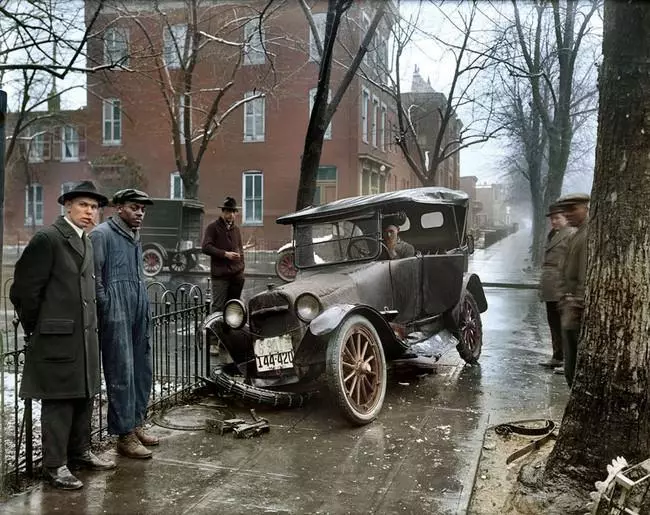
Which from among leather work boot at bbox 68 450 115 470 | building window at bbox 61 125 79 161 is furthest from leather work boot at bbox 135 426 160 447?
building window at bbox 61 125 79 161

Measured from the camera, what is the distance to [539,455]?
441 centimetres

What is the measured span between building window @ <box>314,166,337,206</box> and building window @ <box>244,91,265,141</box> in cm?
335

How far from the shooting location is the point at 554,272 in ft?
24.6

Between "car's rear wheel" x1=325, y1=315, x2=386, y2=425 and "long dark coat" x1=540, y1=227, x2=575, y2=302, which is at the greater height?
"long dark coat" x1=540, y1=227, x2=575, y2=302

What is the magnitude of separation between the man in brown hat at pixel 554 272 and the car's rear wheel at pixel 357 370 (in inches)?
101

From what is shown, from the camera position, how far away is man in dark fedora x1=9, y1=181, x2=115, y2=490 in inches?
151

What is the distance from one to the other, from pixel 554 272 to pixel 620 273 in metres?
4.02

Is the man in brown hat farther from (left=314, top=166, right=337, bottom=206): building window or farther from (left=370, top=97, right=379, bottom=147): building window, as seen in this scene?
(left=370, top=97, right=379, bottom=147): building window

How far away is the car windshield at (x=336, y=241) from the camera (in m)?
6.85

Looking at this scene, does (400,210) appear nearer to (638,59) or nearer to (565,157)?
(638,59)

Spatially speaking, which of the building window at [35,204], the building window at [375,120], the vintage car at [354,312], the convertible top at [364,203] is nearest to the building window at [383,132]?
the building window at [375,120]

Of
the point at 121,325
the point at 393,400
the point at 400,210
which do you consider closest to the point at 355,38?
the point at 400,210

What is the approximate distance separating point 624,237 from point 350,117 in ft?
85.6

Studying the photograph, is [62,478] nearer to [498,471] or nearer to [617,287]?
[498,471]
